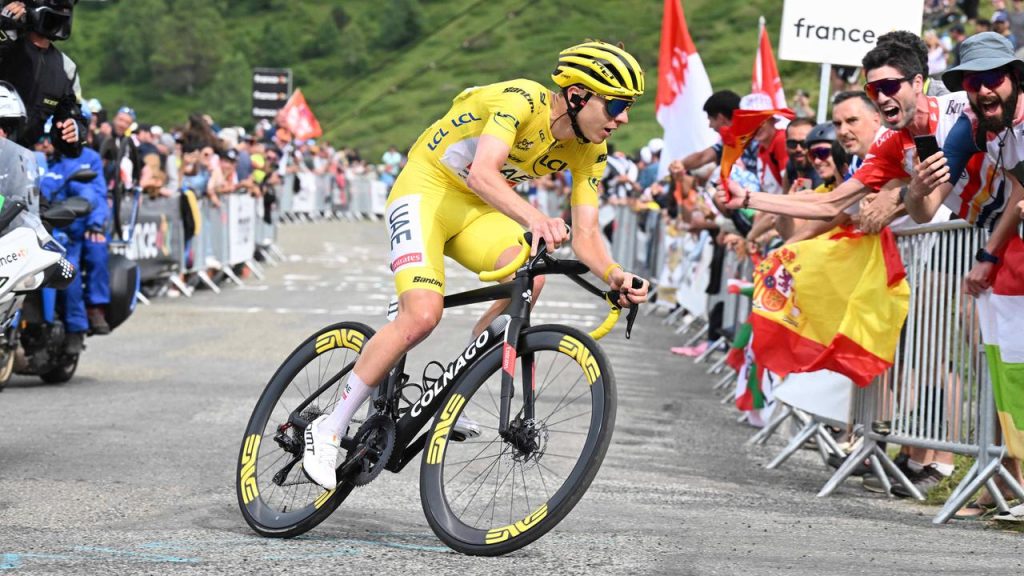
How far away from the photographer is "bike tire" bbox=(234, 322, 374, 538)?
20.6ft

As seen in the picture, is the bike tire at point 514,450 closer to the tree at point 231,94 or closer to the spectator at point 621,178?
the spectator at point 621,178

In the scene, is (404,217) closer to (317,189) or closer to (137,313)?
(137,313)

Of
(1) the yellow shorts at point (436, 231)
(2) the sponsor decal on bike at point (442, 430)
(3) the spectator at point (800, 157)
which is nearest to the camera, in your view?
(2) the sponsor decal on bike at point (442, 430)

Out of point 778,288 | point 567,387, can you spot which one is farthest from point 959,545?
point 778,288

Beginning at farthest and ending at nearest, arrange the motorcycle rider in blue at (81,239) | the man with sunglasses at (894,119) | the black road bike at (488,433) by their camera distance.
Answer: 1. the motorcycle rider in blue at (81,239)
2. the man with sunglasses at (894,119)
3. the black road bike at (488,433)

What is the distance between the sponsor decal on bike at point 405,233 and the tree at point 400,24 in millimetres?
151382

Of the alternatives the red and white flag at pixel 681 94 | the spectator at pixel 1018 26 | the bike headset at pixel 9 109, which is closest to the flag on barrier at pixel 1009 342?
the bike headset at pixel 9 109

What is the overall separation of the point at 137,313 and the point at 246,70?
5116 inches

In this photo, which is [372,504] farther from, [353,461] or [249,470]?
[353,461]

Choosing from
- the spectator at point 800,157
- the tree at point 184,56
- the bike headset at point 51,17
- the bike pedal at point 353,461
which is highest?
the tree at point 184,56

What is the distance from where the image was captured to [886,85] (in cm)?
731

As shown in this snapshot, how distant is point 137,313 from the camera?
18672 millimetres

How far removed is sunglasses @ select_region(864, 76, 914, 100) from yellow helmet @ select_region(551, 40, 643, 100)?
1.74 meters

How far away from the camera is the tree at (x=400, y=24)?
155750 mm
